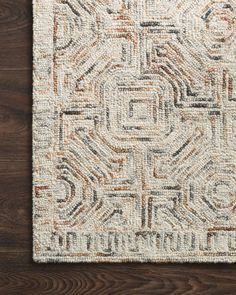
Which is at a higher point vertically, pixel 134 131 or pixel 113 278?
pixel 134 131

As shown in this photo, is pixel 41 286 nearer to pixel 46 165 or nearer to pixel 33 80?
pixel 46 165

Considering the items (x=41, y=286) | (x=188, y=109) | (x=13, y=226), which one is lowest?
(x=41, y=286)

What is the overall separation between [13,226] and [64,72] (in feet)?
1.00

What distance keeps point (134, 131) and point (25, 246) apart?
11.7 inches

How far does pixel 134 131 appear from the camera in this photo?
85cm

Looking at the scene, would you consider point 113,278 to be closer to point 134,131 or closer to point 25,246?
point 25,246

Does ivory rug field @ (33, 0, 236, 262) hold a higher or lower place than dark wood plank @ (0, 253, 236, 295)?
higher

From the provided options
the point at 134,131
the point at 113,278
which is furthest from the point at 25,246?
the point at 134,131

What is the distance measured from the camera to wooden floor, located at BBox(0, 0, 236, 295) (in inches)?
33.0


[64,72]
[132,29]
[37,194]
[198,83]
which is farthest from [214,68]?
[37,194]

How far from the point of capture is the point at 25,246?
851mm

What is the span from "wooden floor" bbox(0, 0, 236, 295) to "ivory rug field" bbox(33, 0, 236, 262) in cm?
2

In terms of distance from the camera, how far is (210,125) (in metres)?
0.84

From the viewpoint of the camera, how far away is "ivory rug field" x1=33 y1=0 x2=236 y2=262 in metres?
0.84
